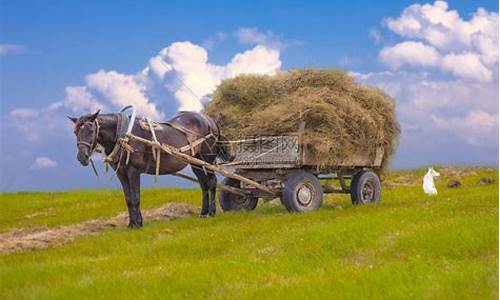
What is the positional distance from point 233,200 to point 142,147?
426 centimetres

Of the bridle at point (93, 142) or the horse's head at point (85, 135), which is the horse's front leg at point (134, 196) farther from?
the horse's head at point (85, 135)

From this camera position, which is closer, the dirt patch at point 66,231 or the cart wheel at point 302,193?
the dirt patch at point 66,231

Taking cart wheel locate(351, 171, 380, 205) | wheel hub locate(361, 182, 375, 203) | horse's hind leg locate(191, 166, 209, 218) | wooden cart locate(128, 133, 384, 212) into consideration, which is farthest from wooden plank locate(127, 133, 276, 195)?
wheel hub locate(361, 182, 375, 203)

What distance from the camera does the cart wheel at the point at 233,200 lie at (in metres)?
21.5

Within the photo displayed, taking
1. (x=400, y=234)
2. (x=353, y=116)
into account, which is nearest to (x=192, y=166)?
(x=353, y=116)

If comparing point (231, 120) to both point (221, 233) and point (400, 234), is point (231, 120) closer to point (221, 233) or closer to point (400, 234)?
point (221, 233)

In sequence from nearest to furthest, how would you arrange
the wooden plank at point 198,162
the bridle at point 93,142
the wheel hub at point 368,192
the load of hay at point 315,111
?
the bridle at point 93,142 → the wooden plank at point 198,162 → the load of hay at point 315,111 → the wheel hub at point 368,192

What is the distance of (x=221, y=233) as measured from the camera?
16156mm

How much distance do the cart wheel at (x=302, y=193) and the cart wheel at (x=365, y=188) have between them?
1.68 metres

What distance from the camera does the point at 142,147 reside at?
61.4 feet

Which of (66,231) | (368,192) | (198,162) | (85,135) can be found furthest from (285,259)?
(66,231)

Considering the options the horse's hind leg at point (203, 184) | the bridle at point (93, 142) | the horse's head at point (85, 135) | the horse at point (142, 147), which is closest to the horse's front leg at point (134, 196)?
the horse at point (142, 147)

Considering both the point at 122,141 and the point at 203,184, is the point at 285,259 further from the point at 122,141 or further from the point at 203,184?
the point at 203,184

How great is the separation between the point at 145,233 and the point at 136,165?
2.10 m
